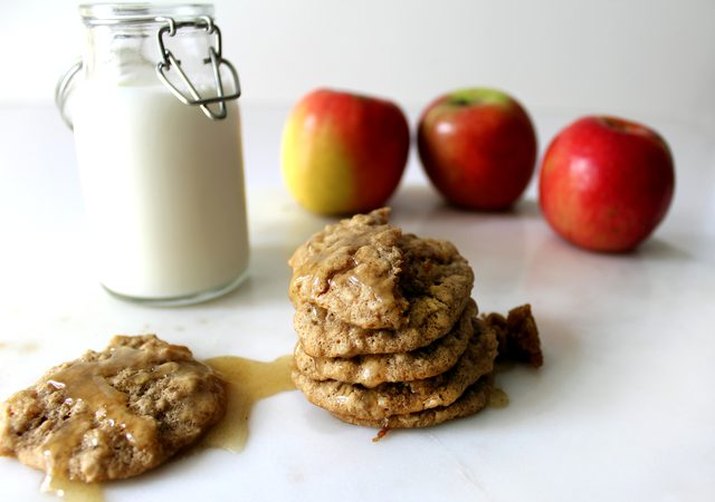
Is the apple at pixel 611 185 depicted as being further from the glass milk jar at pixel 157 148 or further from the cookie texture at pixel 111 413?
the cookie texture at pixel 111 413

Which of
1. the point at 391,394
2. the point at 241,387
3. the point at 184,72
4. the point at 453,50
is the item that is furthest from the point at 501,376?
the point at 453,50

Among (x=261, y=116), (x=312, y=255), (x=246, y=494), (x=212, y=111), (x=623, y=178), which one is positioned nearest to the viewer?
(x=246, y=494)

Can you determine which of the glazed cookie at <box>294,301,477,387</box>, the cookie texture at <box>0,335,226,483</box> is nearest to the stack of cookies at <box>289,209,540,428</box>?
the glazed cookie at <box>294,301,477,387</box>

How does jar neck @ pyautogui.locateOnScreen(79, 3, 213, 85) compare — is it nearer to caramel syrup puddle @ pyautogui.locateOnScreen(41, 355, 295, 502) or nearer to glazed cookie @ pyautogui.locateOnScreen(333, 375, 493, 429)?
caramel syrup puddle @ pyautogui.locateOnScreen(41, 355, 295, 502)

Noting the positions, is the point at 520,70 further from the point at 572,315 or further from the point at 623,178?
the point at 572,315

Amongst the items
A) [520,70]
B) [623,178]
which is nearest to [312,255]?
[623,178]

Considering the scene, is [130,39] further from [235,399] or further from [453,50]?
[453,50]

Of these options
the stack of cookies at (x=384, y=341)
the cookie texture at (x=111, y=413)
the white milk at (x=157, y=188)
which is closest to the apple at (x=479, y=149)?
the white milk at (x=157, y=188)
